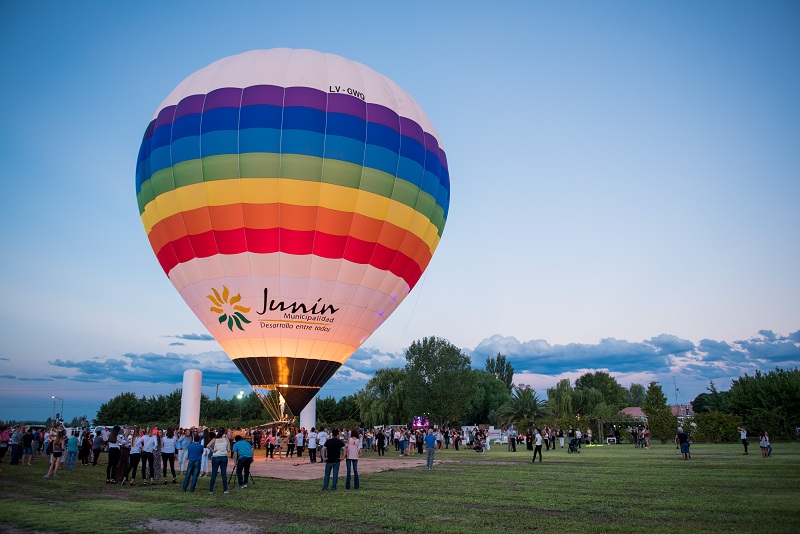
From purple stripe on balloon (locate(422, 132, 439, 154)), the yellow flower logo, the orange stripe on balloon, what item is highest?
purple stripe on balloon (locate(422, 132, 439, 154))

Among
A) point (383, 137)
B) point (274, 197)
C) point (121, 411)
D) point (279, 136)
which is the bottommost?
point (121, 411)

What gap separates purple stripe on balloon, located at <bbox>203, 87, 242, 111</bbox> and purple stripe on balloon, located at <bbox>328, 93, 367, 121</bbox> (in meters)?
3.29

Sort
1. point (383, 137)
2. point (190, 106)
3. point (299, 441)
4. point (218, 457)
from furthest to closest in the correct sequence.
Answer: point (299, 441), point (383, 137), point (190, 106), point (218, 457)

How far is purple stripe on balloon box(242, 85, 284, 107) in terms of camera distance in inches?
780

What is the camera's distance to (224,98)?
20031 mm

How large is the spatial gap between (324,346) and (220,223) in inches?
230

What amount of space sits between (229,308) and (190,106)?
7563 millimetres

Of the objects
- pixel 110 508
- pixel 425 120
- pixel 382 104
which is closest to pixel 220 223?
pixel 382 104

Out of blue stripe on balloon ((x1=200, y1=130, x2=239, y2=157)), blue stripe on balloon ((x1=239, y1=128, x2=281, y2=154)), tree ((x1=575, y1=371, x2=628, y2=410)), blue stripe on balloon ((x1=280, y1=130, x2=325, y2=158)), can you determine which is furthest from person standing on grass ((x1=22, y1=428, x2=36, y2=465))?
tree ((x1=575, y1=371, x2=628, y2=410))

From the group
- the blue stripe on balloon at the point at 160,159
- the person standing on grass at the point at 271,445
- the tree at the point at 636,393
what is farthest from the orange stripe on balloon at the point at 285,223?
the tree at the point at 636,393

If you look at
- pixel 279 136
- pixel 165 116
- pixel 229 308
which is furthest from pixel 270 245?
pixel 165 116

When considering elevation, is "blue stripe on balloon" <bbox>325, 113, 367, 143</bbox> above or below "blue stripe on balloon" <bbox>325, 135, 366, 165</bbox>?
above

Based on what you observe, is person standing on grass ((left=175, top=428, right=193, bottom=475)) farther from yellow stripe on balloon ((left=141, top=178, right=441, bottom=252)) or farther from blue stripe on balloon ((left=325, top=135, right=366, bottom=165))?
blue stripe on balloon ((left=325, top=135, right=366, bottom=165))

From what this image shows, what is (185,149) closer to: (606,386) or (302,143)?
(302,143)
